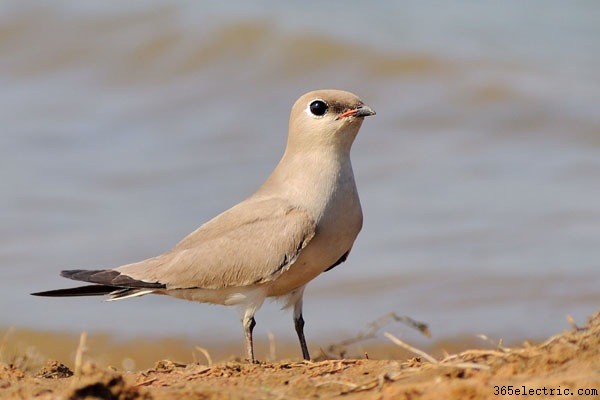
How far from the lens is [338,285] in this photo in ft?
41.3

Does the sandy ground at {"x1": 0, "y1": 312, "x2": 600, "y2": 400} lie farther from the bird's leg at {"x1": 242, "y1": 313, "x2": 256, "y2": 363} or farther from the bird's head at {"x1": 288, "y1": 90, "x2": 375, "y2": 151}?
the bird's head at {"x1": 288, "y1": 90, "x2": 375, "y2": 151}

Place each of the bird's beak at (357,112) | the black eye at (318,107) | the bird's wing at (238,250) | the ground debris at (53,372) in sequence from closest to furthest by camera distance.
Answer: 1. the ground debris at (53,372)
2. the bird's wing at (238,250)
3. the bird's beak at (357,112)
4. the black eye at (318,107)

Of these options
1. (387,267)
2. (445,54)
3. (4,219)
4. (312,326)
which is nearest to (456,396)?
(312,326)

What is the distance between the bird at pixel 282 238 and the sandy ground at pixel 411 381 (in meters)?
1.20

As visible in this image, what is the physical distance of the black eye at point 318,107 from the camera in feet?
26.1

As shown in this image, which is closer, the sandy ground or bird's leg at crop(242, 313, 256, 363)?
the sandy ground

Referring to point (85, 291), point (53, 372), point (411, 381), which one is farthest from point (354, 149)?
point (411, 381)

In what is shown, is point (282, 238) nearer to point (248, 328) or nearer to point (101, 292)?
point (248, 328)

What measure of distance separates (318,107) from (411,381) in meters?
2.95

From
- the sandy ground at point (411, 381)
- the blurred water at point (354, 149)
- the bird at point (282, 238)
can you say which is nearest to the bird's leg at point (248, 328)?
the bird at point (282, 238)

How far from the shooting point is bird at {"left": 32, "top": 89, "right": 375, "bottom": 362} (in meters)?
7.48

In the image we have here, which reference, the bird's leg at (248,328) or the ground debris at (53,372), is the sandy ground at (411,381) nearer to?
the ground debris at (53,372)

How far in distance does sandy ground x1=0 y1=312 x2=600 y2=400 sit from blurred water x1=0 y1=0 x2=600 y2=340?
5140 mm

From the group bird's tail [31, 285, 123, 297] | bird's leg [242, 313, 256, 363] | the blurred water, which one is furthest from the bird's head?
the blurred water
